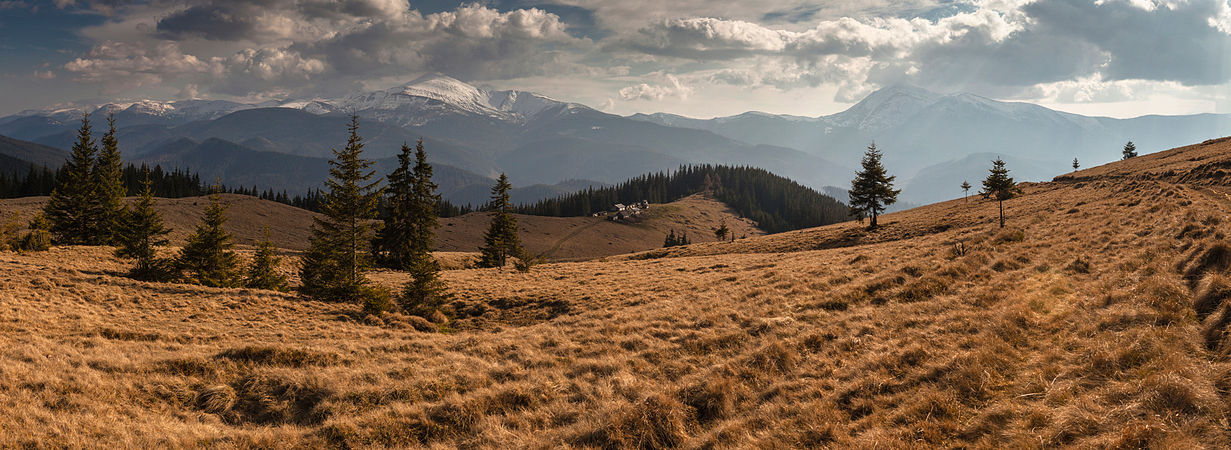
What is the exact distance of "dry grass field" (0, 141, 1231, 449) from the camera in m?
7.08

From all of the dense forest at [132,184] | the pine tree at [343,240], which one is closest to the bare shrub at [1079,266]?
the pine tree at [343,240]

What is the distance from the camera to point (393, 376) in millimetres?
12469

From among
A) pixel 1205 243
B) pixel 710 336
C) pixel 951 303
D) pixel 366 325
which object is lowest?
pixel 366 325

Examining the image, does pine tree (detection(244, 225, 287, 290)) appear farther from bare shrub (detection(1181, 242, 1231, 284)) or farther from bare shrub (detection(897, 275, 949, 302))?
bare shrub (detection(1181, 242, 1231, 284))

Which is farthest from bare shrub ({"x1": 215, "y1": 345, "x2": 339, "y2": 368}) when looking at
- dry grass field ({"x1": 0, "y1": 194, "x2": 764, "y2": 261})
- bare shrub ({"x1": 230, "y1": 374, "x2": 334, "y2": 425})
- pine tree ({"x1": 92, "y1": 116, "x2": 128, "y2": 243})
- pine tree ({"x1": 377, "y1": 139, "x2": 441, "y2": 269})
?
dry grass field ({"x1": 0, "y1": 194, "x2": 764, "y2": 261})

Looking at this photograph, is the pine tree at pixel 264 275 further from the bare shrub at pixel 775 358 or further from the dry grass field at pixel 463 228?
the dry grass field at pixel 463 228

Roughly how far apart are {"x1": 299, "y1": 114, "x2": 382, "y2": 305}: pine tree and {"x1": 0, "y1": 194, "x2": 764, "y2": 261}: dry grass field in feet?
196

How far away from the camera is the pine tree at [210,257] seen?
30.6 m

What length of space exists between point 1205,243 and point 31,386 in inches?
1106

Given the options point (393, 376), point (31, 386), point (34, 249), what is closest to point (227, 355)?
point (31, 386)

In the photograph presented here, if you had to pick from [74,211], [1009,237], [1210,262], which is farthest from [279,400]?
[74,211]

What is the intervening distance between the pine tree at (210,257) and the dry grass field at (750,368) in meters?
10.5

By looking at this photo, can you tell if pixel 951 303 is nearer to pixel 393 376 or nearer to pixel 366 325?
pixel 393 376

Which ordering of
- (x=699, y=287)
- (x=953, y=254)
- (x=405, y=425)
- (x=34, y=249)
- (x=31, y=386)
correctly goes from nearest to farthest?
(x=405, y=425), (x=31, y=386), (x=953, y=254), (x=699, y=287), (x=34, y=249)
